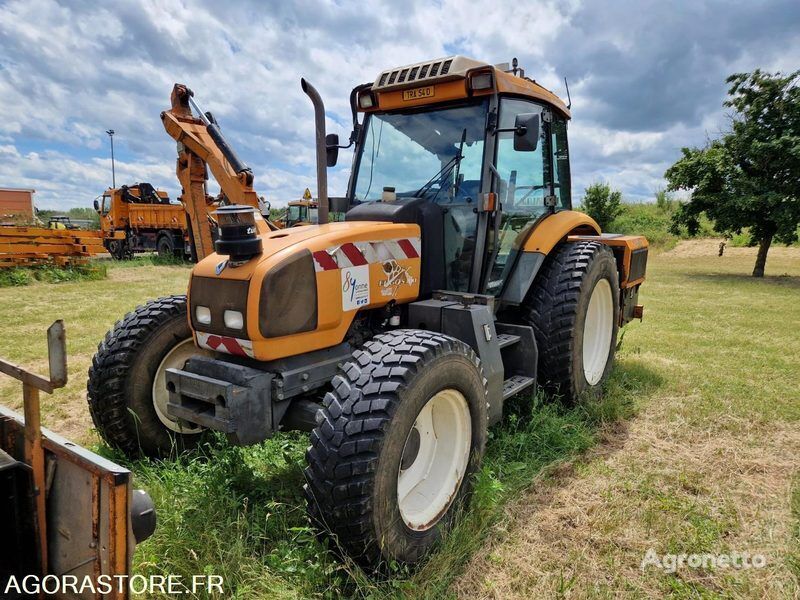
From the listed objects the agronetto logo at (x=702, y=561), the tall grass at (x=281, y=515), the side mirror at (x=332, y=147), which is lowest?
the agronetto logo at (x=702, y=561)

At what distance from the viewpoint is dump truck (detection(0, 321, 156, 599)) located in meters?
1.67

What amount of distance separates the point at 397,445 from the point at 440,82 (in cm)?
249

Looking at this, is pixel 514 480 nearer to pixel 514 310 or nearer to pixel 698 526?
pixel 698 526

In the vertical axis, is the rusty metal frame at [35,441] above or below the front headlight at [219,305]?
below

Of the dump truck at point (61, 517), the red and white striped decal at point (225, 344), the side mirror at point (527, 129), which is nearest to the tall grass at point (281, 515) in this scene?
the dump truck at point (61, 517)

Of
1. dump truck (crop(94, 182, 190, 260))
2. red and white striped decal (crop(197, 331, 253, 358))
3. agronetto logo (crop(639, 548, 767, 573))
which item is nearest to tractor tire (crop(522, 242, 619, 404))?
agronetto logo (crop(639, 548, 767, 573))

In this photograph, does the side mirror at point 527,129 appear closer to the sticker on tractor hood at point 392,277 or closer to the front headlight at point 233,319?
the sticker on tractor hood at point 392,277

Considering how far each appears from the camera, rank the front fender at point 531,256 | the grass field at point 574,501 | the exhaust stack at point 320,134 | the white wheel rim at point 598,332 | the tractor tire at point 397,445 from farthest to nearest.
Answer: the white wheel rim at point 598,332 → the front fender at point 531,256 → the exhaust stack at point 320,134 → the grass field at point 574,501 → the tractor tire at point 397,445

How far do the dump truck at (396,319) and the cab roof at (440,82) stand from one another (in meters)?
0.01

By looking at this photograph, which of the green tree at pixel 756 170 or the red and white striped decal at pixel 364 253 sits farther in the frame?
the green tree at pixel 756 170

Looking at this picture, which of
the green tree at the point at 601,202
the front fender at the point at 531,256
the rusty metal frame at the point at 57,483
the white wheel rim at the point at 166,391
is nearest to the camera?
the rusty metal frame at the point at 57,483

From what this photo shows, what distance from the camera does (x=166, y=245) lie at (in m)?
19.1

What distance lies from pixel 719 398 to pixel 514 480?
2.51 meters

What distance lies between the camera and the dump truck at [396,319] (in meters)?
2.36
